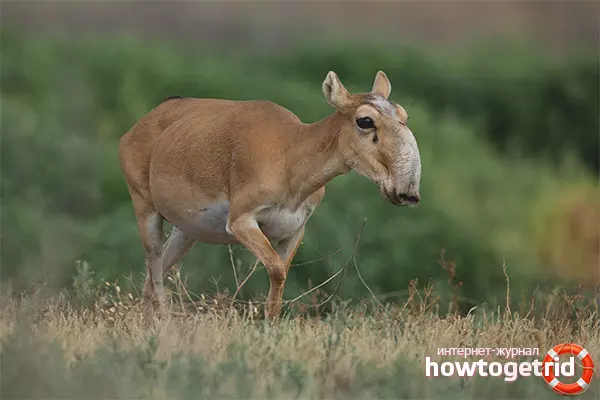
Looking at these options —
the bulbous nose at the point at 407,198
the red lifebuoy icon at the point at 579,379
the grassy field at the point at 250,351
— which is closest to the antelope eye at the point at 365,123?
the bulbous nose at the point at 407,198

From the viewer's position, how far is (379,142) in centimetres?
1191

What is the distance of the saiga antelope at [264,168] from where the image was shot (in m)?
11.9

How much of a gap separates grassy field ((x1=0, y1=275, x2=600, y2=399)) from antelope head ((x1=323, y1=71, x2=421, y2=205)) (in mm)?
1036

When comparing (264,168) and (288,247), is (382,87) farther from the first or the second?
(288,247)

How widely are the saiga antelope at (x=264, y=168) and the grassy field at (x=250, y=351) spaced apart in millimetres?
644

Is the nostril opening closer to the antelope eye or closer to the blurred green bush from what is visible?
the antelope eye

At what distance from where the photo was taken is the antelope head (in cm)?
1166

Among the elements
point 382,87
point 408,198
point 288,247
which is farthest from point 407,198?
point 288,247

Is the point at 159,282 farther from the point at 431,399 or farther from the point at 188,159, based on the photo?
the point at 431,399

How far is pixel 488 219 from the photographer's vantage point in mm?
30703

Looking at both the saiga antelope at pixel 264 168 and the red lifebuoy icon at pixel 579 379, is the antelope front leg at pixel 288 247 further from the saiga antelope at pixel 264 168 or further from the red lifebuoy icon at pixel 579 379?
the red lifebuoy icon at pixel 579 379

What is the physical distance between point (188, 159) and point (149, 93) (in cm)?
1994

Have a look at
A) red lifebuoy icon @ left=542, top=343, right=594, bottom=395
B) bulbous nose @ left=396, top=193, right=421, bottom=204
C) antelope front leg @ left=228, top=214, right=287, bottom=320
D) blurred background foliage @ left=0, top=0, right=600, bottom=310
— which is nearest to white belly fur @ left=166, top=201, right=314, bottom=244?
antelope front leg @ left=228, top=214, right=287, bottom=320

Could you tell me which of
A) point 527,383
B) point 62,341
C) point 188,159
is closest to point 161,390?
point 62,341
